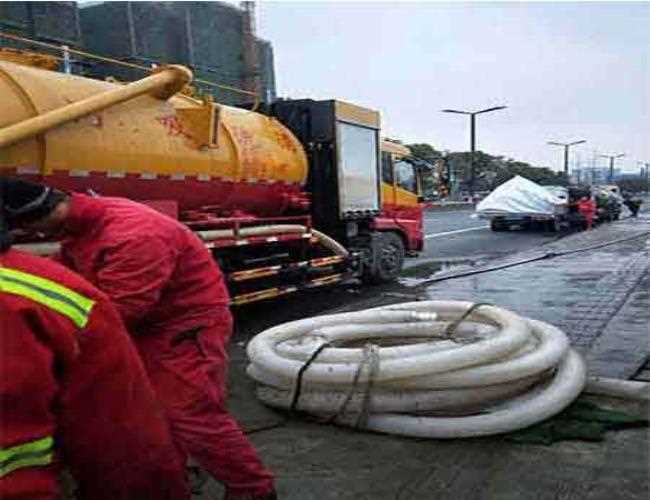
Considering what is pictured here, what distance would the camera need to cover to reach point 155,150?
23.8 ft

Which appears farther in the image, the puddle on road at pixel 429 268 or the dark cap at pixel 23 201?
the puddle on road at pixel 429 268

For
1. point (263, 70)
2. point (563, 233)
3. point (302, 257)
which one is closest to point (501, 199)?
point (563, 233)

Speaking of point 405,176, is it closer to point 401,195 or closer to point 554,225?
point 401,195

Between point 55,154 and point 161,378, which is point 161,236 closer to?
point 161,378

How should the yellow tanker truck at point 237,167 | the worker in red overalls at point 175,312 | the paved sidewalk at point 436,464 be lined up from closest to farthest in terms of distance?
1. the worker in red overalls at point 175,312
2. the paved sidewalk at point 436,464
3. the yellow tanker truck at point 237,167

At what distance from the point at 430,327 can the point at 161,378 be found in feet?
9.19

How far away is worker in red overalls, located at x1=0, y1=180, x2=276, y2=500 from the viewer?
8.96ft

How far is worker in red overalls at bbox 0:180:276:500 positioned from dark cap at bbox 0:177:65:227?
0.37 m

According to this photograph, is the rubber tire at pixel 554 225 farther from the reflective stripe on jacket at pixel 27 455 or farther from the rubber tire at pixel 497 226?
the reflective stripe on jacket at pixel 27 455

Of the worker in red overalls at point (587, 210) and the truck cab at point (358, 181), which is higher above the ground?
the truck cab at point (358, 181)

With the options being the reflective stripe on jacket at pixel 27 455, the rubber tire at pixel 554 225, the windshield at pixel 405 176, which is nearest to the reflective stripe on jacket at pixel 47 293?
the reflective stripe on jacket at pixel 27 455

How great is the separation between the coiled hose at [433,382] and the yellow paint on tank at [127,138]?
263 cm

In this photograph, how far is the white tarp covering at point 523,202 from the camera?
2577 cm

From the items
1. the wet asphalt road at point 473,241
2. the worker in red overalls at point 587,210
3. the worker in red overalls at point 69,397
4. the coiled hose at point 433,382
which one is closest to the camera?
the worker in red overalls at point 69,397
